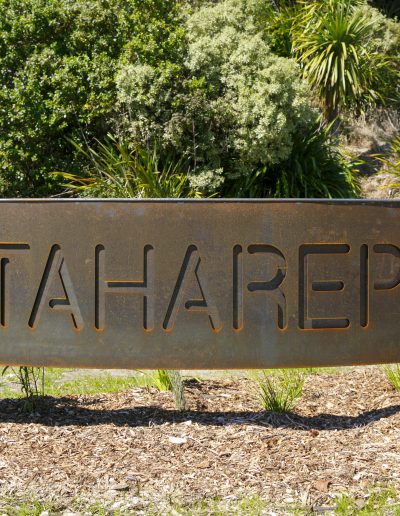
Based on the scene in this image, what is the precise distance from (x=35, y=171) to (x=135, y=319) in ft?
29.7

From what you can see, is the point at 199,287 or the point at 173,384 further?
the point at 173,384

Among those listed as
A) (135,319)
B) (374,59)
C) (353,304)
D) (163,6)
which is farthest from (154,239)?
(374,59)

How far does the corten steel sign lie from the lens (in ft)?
15.4

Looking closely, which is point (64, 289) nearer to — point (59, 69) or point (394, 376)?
point (394, 376)

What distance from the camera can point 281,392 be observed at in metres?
5.14

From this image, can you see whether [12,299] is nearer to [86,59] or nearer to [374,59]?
[86,59]

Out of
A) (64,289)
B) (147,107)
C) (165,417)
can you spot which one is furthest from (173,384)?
(147,107)

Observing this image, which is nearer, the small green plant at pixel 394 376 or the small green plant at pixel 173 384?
the small green plant at pixel 173 384

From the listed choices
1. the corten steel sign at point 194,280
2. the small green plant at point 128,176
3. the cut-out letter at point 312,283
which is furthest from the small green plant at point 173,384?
the small green plant at point 128,176

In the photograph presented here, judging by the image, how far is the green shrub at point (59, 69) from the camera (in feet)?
42.4

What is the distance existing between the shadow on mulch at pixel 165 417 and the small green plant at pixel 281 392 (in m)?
0.07

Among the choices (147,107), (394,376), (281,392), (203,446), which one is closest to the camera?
(203,446)

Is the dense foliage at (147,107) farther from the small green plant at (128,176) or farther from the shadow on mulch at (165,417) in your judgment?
the shadow on mulch at (165,417)

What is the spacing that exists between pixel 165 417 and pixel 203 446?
59 centimetres
